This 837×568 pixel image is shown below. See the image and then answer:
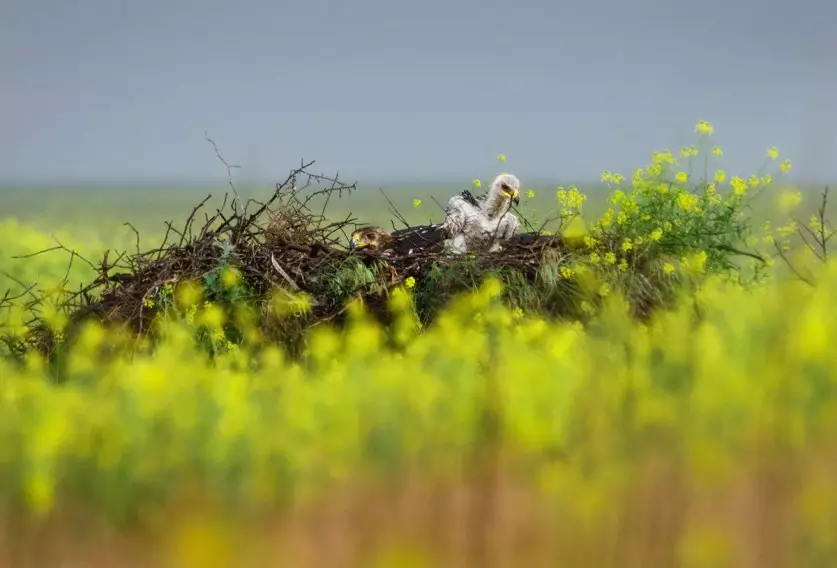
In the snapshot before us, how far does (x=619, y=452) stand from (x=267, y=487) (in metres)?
0.42

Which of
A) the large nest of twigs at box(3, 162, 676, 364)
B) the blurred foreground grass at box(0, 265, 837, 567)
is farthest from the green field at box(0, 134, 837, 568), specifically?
the large nest of twigs at box(3, 162, 676, 364)

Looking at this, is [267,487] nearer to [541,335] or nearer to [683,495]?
[683,495]

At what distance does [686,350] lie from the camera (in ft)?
4.15

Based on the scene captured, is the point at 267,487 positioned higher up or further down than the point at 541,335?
further down

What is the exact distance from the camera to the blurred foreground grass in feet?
3.75

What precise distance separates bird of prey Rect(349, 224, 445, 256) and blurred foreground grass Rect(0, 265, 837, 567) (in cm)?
155

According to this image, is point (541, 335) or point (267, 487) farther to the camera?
point (541, 335)

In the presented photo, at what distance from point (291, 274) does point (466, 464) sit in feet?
4.90

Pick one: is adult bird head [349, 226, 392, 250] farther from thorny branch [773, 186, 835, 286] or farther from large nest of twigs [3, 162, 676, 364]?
thorny branch [773, 186, 835, 286]

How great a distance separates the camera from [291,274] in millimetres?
2602

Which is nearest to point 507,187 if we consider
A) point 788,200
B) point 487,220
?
point 487,220

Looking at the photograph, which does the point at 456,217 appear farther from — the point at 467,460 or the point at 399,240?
the point at 467,460

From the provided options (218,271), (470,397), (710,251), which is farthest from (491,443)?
(710,251)

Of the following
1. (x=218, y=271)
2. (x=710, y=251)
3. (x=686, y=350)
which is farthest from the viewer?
(x=710, y=251)
